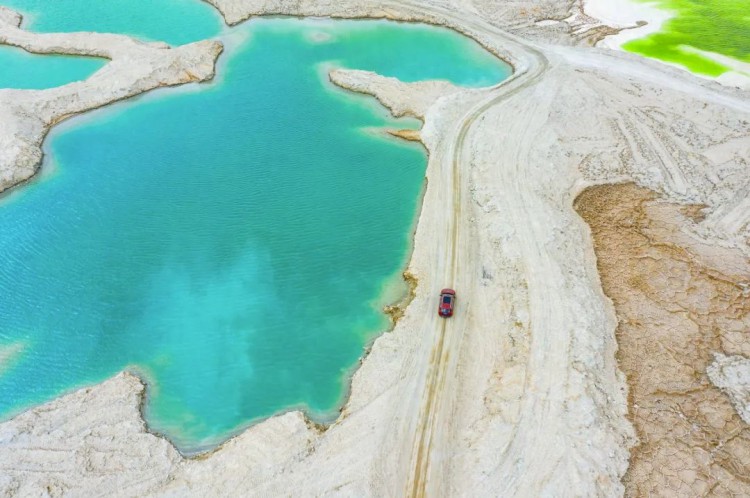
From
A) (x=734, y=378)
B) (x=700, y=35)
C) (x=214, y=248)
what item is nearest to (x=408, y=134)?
(x=214, y=248)

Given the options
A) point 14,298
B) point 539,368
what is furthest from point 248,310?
point 539,368

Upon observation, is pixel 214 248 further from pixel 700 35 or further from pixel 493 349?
pixel 700 35

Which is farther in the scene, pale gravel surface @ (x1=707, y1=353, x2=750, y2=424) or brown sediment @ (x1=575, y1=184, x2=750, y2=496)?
pale gravel surface @ (x1=707, y1=353, x2=750, y2=424)

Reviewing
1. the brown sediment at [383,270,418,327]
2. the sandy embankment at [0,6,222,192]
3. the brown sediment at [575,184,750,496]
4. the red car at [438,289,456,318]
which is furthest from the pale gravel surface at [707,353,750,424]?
the sandy embankment at [0,6,222,192]

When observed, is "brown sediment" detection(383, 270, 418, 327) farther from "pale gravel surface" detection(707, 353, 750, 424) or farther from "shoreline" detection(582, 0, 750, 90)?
"shoreline" detection(582, 0, 750, 90)

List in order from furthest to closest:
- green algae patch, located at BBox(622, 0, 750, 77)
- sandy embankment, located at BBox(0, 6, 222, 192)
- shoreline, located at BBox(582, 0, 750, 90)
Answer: green algae patch, located at BBox(622, 0, 750, 77), shoreline, located at BBox(582, 0, 750, 90), sandy embankment, located at BBox(0, 6, 222, 192)

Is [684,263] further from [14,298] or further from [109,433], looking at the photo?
[14,298]

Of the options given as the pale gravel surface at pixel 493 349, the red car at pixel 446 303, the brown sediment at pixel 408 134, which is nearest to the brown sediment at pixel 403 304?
the pale gravel surface at pixel 493 349
